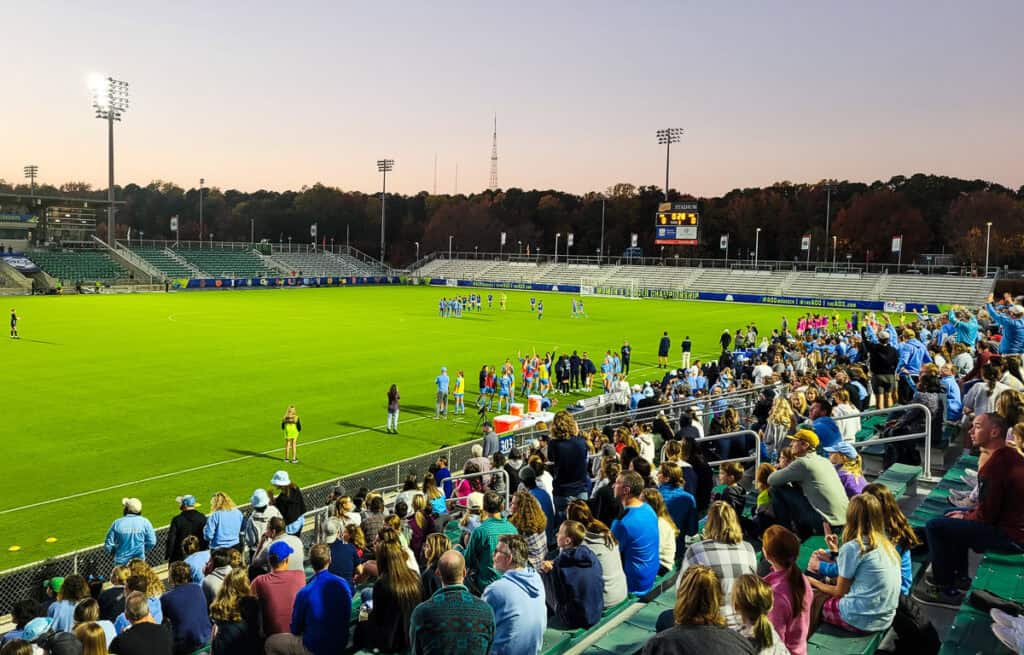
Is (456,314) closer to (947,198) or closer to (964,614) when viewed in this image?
(964,614)

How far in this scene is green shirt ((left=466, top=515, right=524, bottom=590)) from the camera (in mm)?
6316

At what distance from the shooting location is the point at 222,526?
31.4ft

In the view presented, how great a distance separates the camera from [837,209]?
380ft

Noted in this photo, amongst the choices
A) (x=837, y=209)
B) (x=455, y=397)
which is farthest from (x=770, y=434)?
(x=837, y=209)

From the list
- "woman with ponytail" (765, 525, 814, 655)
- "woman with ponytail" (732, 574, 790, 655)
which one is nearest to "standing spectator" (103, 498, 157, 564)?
"woman with ponytail" (765, 525, 814, 655)

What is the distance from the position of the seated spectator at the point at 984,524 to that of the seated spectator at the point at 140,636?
587 centimetres

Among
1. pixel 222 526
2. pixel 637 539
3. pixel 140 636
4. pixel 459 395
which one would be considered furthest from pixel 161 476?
pixel 637 539

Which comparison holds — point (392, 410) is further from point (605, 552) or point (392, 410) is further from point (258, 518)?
point (605, 552)

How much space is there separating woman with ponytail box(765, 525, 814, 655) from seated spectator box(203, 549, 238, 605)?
16.7ft

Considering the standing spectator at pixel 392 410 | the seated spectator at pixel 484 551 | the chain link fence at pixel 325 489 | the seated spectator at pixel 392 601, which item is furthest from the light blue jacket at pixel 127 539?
the standing spectator at pixel 392 410

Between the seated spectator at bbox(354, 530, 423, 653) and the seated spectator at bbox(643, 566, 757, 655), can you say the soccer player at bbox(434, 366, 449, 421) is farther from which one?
the seated spectator at bbox(643, 566, 757, 655)

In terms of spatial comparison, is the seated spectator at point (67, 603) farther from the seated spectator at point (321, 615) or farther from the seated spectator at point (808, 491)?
the seated spectator at point (808, 491)

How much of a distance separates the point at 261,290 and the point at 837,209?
273ft

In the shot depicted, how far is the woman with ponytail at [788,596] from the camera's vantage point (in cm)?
468
